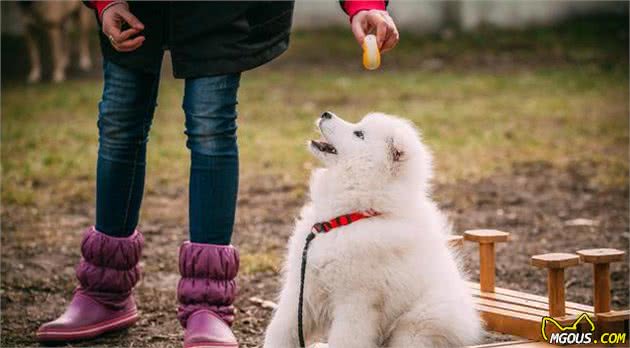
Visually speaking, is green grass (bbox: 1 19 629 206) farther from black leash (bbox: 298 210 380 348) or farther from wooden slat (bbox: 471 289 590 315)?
black leash (bbox: 298 210 380 348)

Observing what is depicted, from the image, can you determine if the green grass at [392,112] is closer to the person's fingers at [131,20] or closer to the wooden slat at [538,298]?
the wooden slat at [538,298]

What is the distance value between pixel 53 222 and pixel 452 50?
29.1 feet

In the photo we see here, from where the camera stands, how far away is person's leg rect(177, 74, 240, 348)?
297 centimetres

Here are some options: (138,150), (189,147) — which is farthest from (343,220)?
(138,150)

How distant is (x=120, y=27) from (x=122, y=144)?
44 centimetres

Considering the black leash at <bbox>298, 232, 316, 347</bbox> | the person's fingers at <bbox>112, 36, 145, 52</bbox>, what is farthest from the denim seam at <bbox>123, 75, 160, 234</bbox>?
the black leash at <bbox>298, 232, 316, 347</bbox>

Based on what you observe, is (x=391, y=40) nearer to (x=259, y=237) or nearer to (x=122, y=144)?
(x=122, y=144)

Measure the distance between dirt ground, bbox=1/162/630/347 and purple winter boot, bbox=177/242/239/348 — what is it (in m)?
0.27

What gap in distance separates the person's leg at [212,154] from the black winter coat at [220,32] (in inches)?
2.0

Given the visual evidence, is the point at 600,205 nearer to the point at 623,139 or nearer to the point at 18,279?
the point at 623,139

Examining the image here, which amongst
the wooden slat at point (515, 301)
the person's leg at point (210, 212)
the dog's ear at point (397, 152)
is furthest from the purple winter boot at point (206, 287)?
the wooden slat at point (515, 301)

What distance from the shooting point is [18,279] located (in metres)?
4.18

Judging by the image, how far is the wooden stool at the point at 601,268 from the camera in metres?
2.81

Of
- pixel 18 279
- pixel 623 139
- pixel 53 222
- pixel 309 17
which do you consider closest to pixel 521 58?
pixel 309 17
